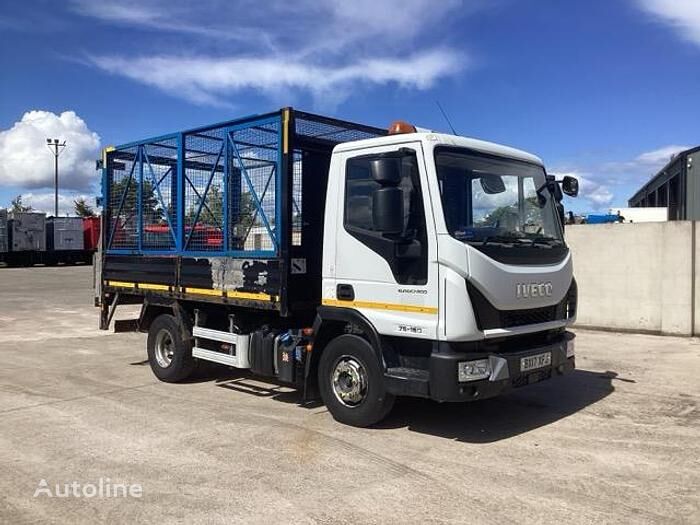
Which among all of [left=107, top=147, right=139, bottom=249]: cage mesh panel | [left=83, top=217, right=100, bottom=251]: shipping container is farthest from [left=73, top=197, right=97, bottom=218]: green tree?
[left=107, top=147, right=139, bottom=249]: cage mesh panel

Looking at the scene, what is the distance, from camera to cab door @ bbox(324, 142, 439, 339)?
5.42 meters

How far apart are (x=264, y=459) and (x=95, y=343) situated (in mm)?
7971

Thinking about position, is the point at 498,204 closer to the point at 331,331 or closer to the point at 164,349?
the point at 331,331

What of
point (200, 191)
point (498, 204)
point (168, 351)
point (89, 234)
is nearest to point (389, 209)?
point (498, 204)

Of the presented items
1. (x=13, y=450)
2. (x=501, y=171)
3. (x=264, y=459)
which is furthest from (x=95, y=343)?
(x=501, y=171)

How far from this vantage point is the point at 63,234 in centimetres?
4484

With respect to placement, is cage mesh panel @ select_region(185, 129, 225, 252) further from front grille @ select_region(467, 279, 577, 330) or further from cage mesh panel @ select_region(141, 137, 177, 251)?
front grille @ select_region(467, 279, 577, 330)

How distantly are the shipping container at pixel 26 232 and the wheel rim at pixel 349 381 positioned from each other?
138 ft

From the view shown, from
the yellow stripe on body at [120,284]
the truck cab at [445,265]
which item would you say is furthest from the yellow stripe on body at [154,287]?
the truck cab at [445,265]

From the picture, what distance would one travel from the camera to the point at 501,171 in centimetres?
625

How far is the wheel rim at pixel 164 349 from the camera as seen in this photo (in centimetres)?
855

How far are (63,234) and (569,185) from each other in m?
44.2

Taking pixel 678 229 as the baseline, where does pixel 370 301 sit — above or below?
below

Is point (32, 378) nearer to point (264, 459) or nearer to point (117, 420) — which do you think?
point (117, 420)
